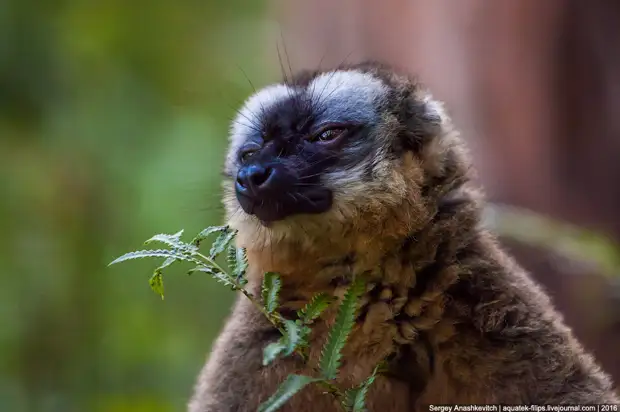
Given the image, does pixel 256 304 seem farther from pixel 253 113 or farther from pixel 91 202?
pixel 91 202

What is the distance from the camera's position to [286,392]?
201cm

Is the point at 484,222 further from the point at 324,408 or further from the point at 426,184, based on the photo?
the point at 324,408

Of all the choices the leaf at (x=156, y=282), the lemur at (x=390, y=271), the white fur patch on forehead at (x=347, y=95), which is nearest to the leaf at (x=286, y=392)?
the leaf at (x=156, y=282)

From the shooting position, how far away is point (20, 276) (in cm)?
542

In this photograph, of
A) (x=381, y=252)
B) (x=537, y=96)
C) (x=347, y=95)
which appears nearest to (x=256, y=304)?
(x=381, y=252)

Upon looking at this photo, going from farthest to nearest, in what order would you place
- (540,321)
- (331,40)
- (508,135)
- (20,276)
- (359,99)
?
(331,40)
(508,135)
(20,276)
(359,99)
(540,321)

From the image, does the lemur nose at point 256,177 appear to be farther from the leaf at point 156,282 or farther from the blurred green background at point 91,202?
the blurred green background at point 91,202

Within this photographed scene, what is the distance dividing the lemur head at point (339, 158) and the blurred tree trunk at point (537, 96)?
2.12m

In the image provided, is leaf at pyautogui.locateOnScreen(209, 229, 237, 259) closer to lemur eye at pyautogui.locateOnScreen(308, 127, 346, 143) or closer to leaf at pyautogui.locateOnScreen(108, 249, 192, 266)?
leaf at pyautogui.locateOnScreen(108, 249, 192, 266)

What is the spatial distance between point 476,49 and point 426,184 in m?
3.20

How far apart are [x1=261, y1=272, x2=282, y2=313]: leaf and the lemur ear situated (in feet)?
2.86

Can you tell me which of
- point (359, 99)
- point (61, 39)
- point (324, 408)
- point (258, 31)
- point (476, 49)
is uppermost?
point (258, 31)

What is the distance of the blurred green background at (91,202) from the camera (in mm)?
5426

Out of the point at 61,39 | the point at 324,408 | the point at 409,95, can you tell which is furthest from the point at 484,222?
the point at 61,39
